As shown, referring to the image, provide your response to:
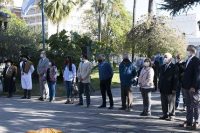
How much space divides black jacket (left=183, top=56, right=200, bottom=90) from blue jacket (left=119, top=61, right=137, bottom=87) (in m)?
3.64

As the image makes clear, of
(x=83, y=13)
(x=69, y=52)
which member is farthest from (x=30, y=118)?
(x=83, y=13)

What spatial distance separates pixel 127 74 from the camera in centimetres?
1495

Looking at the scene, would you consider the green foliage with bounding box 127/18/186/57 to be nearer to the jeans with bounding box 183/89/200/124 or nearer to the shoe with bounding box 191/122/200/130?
the jeans with bounding box 183/89/200/124

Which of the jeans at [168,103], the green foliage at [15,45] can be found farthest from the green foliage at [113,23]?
the jeans at [168,103]

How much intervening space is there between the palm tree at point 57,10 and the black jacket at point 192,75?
4326 centimetres

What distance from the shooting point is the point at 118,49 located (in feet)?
223

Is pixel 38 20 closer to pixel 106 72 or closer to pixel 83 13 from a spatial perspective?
pixel 83 13

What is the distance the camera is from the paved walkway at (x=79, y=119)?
11.5 metres

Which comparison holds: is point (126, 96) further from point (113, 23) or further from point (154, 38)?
point (113, 23)

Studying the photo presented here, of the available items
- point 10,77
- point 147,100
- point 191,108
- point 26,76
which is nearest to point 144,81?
point 147,100

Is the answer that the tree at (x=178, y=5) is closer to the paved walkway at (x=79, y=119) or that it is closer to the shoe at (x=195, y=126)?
the paved walkway at (x=79, y=119)

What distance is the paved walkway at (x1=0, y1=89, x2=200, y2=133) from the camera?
11.5m

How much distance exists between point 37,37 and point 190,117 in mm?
20746

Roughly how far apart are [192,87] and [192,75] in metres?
0.31
